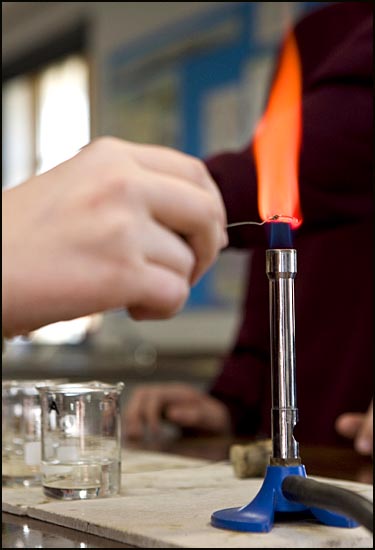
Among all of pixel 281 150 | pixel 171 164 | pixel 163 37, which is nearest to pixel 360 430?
pixel 281 150

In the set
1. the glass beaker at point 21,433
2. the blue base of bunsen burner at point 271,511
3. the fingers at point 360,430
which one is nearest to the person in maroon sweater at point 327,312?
the fingers at point 360,430

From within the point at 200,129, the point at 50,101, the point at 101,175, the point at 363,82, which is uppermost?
the point at 50,101

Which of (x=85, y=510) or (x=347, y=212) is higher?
(x=347, y=212)

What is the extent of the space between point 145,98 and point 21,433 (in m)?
3.23

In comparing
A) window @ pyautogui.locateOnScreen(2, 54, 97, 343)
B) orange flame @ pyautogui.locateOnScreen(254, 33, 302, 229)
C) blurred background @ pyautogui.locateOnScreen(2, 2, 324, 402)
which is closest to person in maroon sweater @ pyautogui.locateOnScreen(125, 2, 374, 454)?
orange flame @ pyautogui.locateOnScreen(254, 33, 302, 229)

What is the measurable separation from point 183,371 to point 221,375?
1.37m

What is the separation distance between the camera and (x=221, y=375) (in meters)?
1.81

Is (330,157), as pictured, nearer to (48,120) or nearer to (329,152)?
(329,152)

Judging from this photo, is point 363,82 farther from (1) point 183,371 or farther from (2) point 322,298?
(1) point 183,371

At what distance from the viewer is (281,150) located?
681 millimetres

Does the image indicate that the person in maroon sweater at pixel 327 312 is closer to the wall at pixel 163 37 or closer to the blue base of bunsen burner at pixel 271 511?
the blue base of bunsen burner at pixel 271 511

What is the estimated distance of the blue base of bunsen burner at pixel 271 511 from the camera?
0.58 metres

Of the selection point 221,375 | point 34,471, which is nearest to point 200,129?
point 221,375

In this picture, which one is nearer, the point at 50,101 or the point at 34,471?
the point at 34,471
